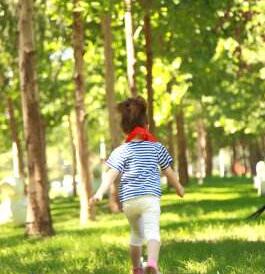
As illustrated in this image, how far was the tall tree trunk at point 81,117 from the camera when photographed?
20.5 m

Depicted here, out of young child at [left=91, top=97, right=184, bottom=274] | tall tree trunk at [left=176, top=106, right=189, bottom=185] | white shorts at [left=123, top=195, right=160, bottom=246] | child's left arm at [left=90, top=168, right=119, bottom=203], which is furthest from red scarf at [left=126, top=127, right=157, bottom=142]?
tall tree trunk at [left=176, top=106, right=189, bottom=185]

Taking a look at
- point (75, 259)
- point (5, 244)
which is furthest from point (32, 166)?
point (75, 259)

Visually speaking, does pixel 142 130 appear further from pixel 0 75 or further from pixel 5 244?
pixel 0 75

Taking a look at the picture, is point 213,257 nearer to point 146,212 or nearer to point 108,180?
point 146,212

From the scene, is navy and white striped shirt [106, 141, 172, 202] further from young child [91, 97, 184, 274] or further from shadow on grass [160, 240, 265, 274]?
shadow on grass [160, 240, 265, 274]

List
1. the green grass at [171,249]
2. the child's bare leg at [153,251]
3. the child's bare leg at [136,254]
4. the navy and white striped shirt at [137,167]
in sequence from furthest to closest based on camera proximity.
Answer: the green grass at [171,249] < the child's bare leg at [136,254] < the navy and white striped shirt at [137,167] < the child's bare leg at [153,251]

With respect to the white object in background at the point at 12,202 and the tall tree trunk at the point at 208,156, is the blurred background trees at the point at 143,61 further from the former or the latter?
the tall tree trunk at the point at 208,156

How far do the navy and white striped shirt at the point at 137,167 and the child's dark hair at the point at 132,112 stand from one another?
0.19 metres

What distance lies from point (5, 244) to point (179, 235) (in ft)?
10.8

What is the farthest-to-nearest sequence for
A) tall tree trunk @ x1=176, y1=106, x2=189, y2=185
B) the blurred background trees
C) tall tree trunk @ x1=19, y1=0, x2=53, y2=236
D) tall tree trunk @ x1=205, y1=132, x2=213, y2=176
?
tall tree trunk @ x1=205, y1=132, x2=213, y2=176
tall tree trunk @ x1=176, y1=106, x2=189, y2=185
the blurred background trees
tall tree trunk @ x1=19, y1=0, x2=53, y2=236

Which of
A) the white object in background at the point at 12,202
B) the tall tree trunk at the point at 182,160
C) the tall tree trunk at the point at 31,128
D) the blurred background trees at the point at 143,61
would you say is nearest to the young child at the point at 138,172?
the tall tree trunk at the point at 31,128

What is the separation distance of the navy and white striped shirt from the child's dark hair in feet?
0.62

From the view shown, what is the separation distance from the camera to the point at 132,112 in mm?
8055

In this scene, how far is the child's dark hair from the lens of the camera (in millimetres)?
8047
